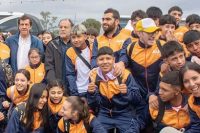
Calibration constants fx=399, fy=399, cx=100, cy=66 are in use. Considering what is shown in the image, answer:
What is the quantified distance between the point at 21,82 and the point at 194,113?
294 centimetres

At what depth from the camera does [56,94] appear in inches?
249

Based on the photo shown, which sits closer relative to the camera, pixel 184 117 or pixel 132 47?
pixel 184 117

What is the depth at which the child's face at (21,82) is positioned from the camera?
21.4 ft

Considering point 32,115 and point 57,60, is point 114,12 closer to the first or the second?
point 57,60

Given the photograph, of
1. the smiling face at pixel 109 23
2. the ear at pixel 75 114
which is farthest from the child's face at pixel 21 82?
the smiling face at pixel 109 23

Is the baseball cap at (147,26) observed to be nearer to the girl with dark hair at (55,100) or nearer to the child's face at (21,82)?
the girl with dark hair at (55,100)

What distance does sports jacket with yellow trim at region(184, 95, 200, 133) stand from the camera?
4.92 meters

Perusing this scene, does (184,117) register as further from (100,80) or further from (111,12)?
(111,12)

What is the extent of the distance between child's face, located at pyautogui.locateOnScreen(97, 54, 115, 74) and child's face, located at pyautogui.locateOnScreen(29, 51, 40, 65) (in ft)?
5.08

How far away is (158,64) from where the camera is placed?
6031mm

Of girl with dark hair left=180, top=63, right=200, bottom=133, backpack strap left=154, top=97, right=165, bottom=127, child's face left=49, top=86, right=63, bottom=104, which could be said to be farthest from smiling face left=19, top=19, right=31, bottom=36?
girl with dark hair left=180, top=63, right=200, bottom=133

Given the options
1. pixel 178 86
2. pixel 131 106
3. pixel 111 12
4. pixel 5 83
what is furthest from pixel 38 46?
pixel 178 86

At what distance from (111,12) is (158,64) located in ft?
4.11

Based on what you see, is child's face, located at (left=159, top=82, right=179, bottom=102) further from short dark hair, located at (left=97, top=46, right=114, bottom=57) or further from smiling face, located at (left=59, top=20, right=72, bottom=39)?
smiling face, located at (left=59, top=20, right=72, bottom=39)
